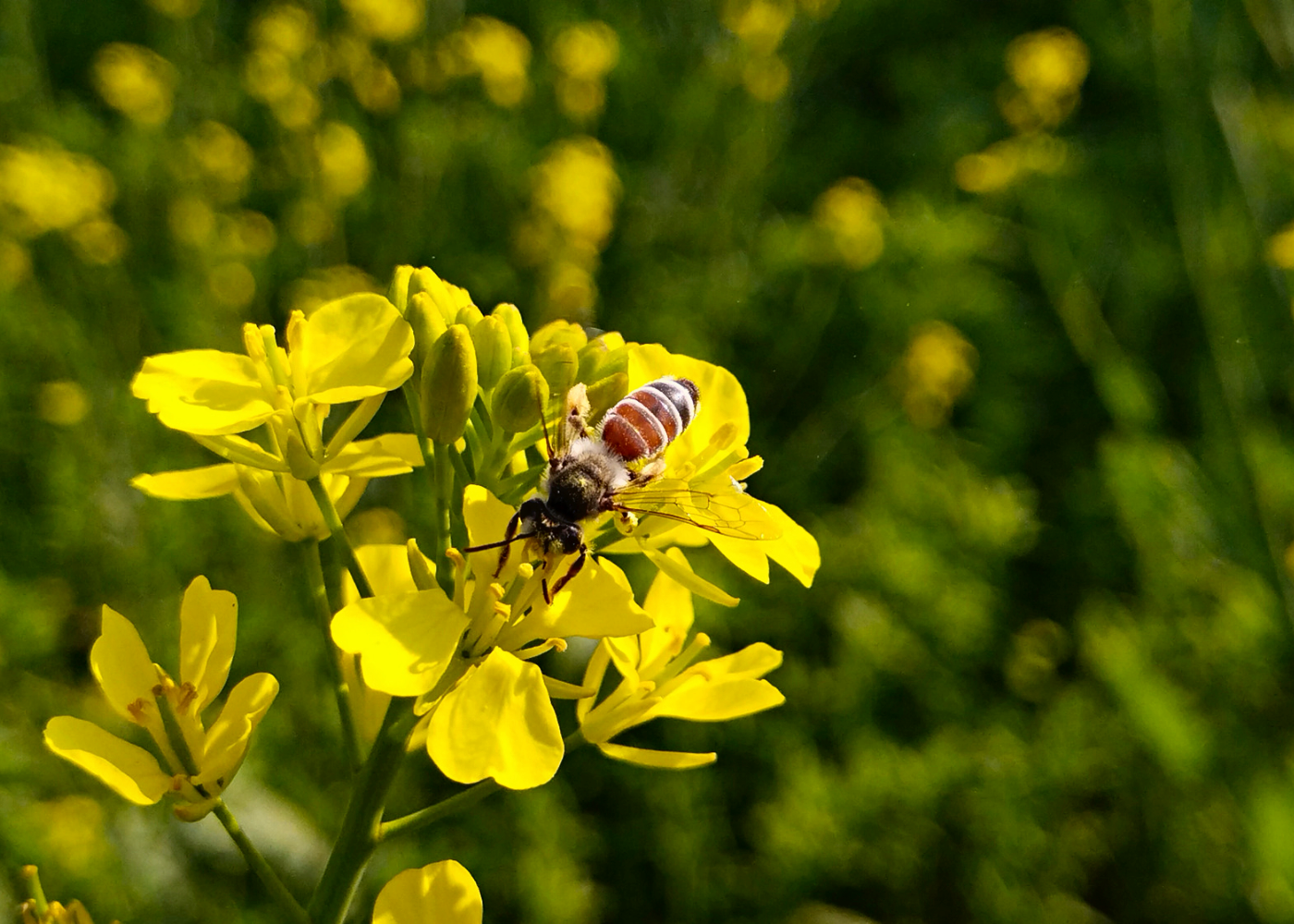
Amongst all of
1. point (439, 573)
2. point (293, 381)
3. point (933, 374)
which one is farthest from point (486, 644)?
point (933, 374)

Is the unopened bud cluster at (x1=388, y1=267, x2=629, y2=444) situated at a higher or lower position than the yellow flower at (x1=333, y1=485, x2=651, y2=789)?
higher

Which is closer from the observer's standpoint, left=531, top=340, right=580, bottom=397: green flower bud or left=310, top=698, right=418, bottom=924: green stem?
left=310, top=698, right=418, bottom=924: green stem

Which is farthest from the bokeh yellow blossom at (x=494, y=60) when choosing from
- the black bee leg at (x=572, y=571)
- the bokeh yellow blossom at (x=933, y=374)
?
the black bee leg at (x=572, y=571)

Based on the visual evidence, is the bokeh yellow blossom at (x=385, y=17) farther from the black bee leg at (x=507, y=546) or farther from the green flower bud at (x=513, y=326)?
the black bee leg at (x=507, y=546)

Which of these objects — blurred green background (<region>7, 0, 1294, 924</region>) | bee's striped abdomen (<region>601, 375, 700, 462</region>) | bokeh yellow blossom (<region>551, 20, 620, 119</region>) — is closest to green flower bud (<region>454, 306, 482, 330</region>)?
bee's striped abdomen (<region>601, 375, 700, 462</region>)

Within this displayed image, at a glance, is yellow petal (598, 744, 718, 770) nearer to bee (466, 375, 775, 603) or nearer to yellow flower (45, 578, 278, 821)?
bee (466, 375, 775, 603)
